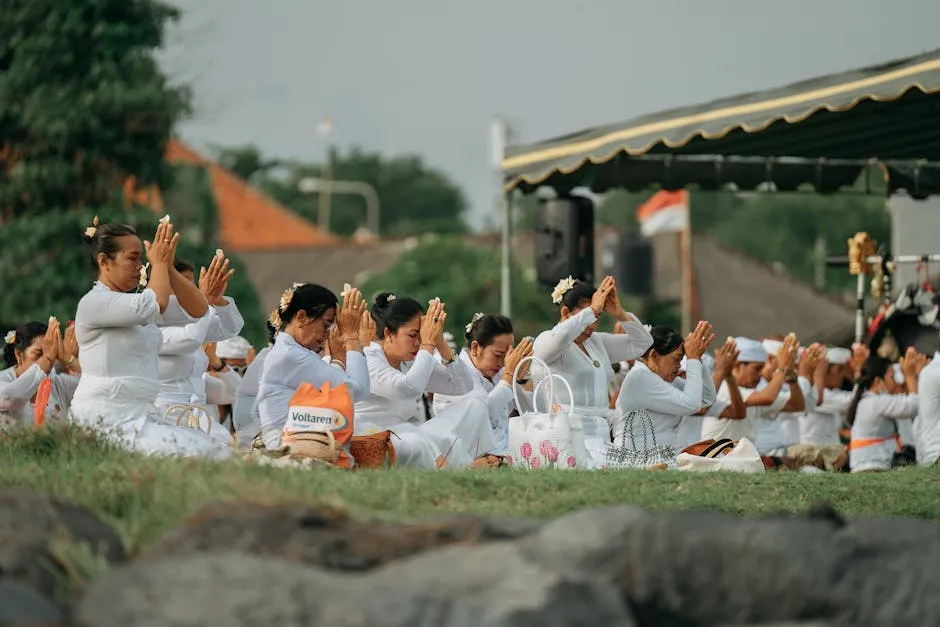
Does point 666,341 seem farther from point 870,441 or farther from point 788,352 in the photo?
point 870,441

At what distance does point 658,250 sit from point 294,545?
165 ft

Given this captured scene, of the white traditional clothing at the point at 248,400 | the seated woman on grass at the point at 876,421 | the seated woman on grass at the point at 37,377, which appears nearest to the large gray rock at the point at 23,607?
the seated woman on grass at the point at 37,377

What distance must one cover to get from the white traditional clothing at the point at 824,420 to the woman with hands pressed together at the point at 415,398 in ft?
18.8

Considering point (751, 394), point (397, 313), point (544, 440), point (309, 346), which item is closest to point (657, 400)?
point (544, 440)

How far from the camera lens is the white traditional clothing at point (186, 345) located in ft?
37.7

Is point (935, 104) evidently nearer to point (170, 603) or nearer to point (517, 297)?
point (170, 603)

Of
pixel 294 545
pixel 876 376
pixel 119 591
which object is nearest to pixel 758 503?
pixel 294 545

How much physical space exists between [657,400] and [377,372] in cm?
209

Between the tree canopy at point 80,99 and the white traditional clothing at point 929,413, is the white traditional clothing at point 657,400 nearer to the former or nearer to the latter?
the white traditional clothing at point 929,413

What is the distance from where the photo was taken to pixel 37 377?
12383mm

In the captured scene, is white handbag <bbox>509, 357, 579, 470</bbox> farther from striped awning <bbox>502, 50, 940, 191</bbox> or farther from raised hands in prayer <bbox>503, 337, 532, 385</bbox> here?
striped awning <bbox>502, 50, 940, 191</bbox>

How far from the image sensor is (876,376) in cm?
1670

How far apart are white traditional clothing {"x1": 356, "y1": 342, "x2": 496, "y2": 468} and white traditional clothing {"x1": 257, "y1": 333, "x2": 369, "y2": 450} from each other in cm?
54

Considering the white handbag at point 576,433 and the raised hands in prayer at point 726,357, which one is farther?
the raised hands in prayer at point 726,357
